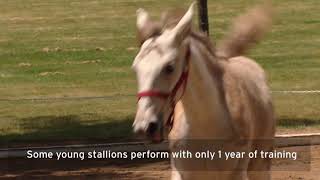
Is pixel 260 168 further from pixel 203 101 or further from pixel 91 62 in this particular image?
pixel 91 62

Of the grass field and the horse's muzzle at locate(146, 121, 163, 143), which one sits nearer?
the horse's muzzle at locate(146, 121, 163, 143)

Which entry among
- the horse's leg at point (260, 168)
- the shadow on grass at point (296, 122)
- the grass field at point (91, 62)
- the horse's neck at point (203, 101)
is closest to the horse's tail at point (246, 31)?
the grass field at point (91, 62)

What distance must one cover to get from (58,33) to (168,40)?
21917mm

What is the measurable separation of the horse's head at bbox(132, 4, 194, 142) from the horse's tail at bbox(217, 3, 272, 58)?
6.97 ft

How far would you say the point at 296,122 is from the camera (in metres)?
12.1

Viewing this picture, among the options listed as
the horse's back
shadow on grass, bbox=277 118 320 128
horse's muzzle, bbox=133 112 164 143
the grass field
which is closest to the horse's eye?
horse's muzzle, bbox=133 112 164 143

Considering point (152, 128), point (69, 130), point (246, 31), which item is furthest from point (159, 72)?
point (69, 130)

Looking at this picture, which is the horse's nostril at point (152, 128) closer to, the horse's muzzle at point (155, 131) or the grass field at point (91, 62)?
the horse's muzzle at point (155, 131)

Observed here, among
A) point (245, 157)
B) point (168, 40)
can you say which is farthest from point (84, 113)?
point (168, 40)

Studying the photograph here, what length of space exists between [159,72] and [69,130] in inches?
313

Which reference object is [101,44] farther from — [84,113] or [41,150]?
[41,150]

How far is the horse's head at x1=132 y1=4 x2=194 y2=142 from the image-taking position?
4281mm

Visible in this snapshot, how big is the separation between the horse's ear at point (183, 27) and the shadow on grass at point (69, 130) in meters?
6.74

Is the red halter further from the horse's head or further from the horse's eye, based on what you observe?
the horse's eye
